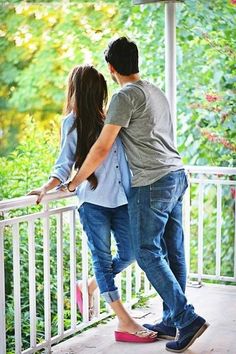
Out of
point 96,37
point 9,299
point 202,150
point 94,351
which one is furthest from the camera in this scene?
point 96,37

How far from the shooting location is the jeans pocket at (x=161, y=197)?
3.57 m

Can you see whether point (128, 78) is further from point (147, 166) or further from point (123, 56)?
point (147, 166)

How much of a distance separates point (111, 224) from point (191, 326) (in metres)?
0.65

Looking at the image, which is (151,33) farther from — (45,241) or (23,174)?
(45,241)

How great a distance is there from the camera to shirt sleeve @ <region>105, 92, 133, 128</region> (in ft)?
11.5

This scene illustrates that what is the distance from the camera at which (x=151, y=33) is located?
6.20 metres

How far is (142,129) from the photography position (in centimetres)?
358

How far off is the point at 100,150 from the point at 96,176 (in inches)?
8.9

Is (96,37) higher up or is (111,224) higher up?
(96,37)

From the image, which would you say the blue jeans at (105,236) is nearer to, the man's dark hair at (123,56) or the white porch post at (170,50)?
the man's dark hair at (123,56)

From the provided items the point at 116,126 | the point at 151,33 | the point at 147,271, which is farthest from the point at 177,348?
the point at 151,33

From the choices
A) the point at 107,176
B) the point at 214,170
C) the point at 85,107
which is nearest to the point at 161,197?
the point at 107,176

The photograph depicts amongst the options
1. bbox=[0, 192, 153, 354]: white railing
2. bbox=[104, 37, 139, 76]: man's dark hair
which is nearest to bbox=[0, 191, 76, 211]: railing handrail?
bbox=[0, 192, 153, 354]: white railing

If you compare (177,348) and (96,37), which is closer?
(177,348)
